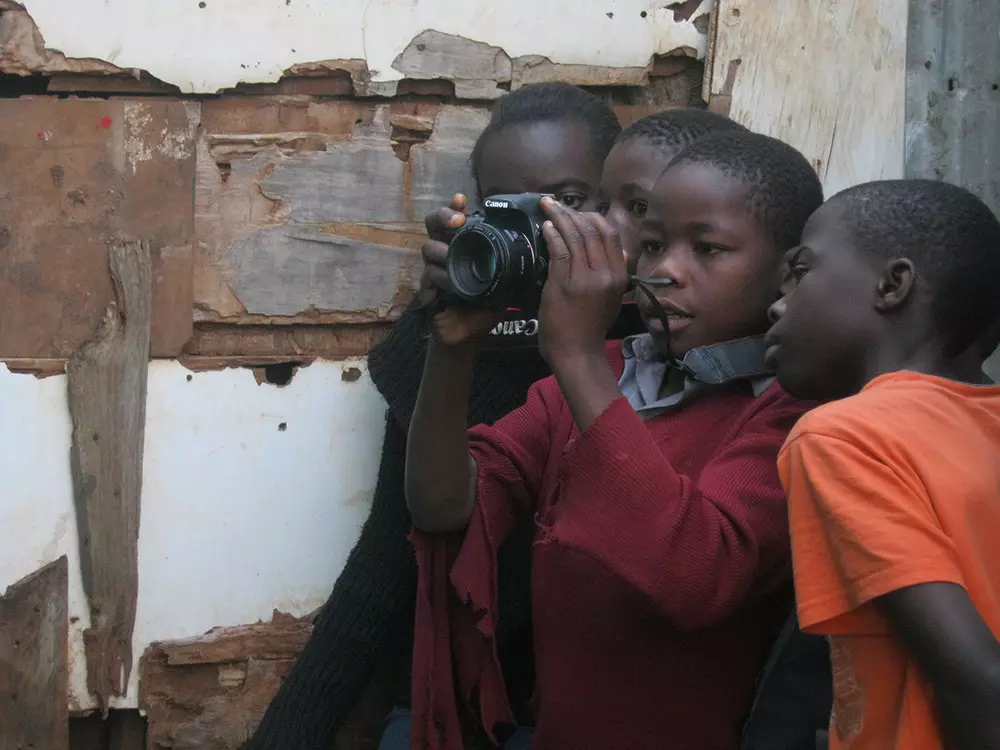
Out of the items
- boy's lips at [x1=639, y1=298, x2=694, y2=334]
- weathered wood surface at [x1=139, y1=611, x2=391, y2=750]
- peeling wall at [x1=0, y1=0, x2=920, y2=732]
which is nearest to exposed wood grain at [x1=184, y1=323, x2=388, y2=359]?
peeling wall at [x1=0, y1=0, x2=920, y2=732]

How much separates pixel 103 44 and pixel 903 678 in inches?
70.2

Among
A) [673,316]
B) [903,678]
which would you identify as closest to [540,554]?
[673,316]

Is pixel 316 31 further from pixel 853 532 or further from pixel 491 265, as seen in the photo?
pixel 853 532

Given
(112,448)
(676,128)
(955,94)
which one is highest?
(955,94)

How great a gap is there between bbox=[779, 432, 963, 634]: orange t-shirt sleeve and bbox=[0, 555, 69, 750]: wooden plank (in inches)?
59.5

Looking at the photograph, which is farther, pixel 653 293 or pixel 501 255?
pixel 653 293

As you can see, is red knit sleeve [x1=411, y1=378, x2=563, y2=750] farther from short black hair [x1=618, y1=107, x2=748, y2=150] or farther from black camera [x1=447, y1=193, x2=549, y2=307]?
short black hair [x1=618, y1=107, x2=748, y2=150]

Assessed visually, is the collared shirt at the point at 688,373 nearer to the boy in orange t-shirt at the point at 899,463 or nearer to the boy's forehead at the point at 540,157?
the boy in orange t-shirt at the point at 899,463

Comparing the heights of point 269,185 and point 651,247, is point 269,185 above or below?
above

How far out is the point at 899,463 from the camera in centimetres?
114

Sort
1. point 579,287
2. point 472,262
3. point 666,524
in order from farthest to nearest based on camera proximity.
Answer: point 472,262
point 579,287
point 666,524

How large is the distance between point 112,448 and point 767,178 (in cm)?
130

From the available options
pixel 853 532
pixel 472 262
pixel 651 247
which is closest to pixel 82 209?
pixel 472 262

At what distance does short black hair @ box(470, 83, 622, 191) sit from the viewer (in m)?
2.10
